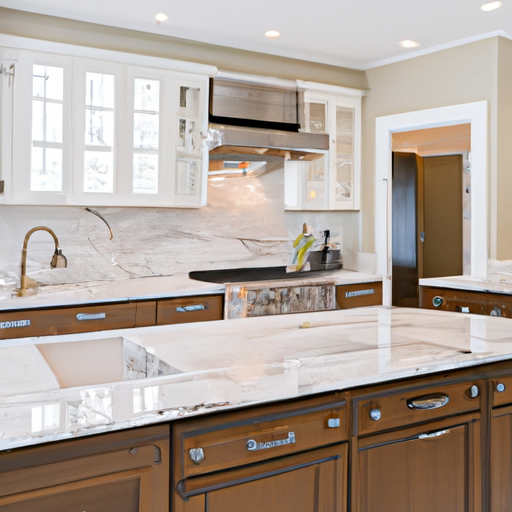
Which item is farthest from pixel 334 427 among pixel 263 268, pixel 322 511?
pixel 263 268

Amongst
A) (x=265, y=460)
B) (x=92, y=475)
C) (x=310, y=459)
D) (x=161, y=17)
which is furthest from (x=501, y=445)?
(x=161, y=17)

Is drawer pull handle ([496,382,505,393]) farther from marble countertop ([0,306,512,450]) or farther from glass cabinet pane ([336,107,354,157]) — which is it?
glass cabinet pane ([336,107,354,157])

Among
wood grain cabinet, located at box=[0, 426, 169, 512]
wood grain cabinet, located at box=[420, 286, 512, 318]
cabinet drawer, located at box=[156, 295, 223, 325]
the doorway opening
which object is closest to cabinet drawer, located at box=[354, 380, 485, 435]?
wood grain cabinet, located at box=[0, 426, 169, 512]

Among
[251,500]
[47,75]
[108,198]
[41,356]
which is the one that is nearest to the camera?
[251,500]

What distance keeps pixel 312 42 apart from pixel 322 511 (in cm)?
346

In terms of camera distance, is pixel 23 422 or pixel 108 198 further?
pixel 108 198

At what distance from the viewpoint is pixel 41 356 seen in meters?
1.68

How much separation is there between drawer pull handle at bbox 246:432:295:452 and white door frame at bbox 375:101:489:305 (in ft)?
9.91

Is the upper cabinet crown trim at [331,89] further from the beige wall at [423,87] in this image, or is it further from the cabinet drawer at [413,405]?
the cabinet drawer at [413,405]

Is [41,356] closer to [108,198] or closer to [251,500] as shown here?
[251,500]

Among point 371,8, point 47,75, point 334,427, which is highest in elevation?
point 371,8

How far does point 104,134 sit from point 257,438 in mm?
2725

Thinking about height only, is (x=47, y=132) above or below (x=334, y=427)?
above

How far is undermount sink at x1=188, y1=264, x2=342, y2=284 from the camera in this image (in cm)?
427
